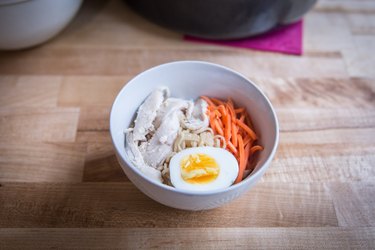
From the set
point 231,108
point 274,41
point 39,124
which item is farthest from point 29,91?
point 274,41

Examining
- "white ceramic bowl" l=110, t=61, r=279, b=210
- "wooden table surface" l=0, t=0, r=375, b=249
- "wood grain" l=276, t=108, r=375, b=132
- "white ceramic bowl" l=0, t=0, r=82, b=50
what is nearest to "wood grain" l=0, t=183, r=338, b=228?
"wooden table surface" l=0, t=0, r=375, b=249

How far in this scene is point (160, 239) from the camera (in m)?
0.90

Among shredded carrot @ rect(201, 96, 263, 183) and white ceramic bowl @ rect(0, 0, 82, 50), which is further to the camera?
white ceramic bowl @ rect(0, 0, 82, 50)

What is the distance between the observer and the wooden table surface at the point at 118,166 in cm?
91

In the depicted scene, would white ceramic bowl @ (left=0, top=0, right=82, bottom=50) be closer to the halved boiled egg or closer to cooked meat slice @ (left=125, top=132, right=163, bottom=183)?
cooked meat slice @ (left=125, top=132, right=163, bottom=183)

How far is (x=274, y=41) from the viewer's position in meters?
1.42

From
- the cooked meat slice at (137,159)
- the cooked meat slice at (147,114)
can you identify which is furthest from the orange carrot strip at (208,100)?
the cooked meat slice at (137,159)

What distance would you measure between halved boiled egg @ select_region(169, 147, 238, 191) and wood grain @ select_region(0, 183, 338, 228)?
0.45 ft

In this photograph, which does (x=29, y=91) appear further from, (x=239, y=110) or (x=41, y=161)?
(x=239, y=110)

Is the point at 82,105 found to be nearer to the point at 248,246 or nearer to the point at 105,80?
the point at 105,80

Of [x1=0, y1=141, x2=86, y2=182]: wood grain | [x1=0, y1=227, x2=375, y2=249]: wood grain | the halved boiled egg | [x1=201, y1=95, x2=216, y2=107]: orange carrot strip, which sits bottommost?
[x1=0, y1=227, x2=375, y2=249]: wood grain

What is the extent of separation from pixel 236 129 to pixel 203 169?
163 millimetres

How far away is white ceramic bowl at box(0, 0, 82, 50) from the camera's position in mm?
1111

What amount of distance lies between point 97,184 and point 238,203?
36 cm
